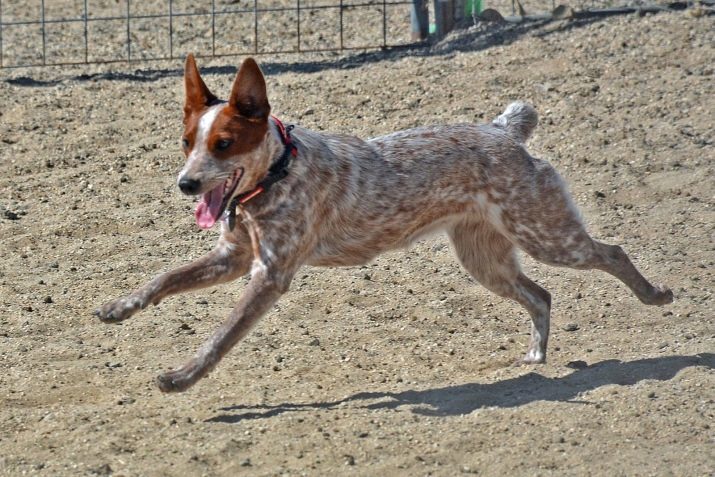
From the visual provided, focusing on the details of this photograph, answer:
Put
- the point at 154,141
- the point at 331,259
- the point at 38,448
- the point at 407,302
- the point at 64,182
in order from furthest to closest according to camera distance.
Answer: the point at 154,141, the point at 64,182, the point at 407,302, the point at 331,259, the point at 38,448

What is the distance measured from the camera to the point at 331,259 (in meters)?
6.65

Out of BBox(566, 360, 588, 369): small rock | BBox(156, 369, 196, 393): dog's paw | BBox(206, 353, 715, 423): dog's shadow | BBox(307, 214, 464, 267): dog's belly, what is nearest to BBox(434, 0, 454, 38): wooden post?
BBox(307, 214, 464, 267): dog's belly

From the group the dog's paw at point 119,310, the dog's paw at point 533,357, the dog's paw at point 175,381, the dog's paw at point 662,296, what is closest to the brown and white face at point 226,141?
the dog's paw at point 119,310

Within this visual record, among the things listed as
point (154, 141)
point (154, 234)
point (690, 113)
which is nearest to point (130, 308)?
point (154, 234)

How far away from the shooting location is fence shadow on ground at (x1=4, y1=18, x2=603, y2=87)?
37.1 feet

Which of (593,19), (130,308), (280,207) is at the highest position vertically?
(593,19)

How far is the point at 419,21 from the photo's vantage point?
1191 cm

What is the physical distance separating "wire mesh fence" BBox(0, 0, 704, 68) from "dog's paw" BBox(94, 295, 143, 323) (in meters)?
5.58

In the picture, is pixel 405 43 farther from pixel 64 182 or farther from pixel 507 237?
pixel 507 237

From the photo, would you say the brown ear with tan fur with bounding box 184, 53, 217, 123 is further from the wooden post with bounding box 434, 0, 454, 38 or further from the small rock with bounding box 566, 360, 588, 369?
the wooden post with bounding box 434, 0, 454, 38

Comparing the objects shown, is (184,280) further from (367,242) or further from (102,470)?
(102,470)

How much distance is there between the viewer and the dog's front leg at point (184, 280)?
20.4 feet

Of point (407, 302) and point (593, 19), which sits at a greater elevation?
point (593, 19)

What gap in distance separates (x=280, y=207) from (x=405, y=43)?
19.5ft
